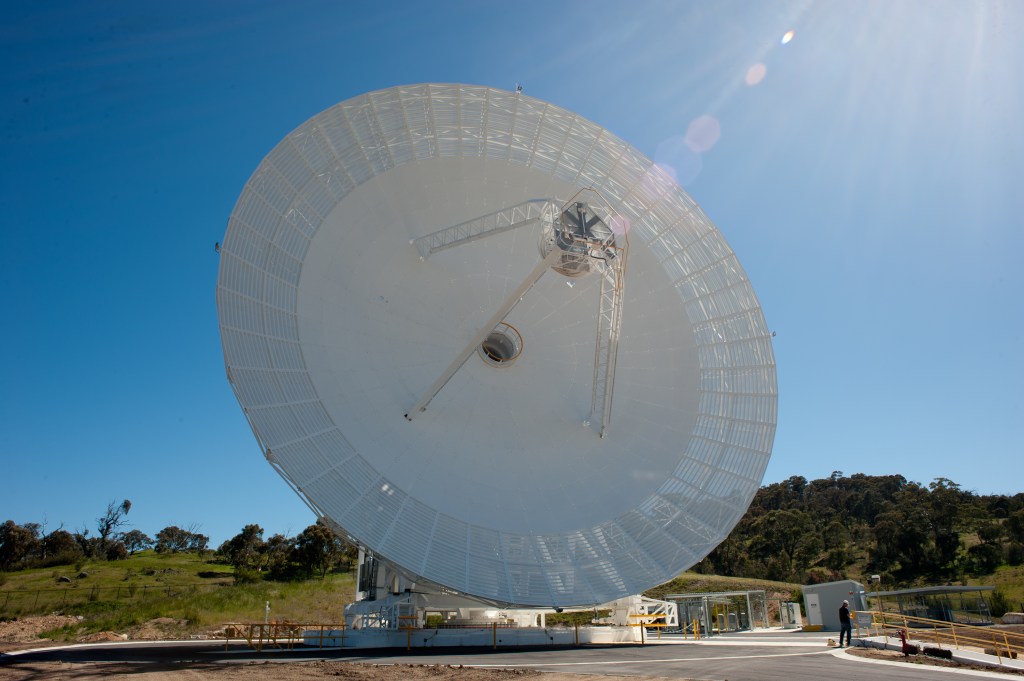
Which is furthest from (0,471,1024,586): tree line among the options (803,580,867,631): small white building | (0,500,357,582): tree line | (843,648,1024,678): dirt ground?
(843,648,1024,678): dirt ground

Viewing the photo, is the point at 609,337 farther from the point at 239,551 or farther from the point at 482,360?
the point at 239,551

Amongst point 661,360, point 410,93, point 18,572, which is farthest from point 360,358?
point 18,572

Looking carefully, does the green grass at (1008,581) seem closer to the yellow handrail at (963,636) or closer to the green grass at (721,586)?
the green grass at (721,586)

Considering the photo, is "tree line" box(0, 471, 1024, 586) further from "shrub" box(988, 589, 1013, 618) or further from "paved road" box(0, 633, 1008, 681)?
"paved road" box(0, 633, 1008, 681)

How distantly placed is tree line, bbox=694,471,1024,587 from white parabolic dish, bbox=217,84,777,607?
157 feet

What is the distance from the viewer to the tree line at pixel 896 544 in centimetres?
6944

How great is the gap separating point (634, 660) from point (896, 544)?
7288 centimetres

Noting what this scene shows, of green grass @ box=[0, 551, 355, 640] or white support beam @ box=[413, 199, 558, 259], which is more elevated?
white support beam @ box=[413, 199, 558, 259]

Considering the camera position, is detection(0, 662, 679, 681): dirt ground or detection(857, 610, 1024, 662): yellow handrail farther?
detection(857, 610, 1024, 662): yellow handrail

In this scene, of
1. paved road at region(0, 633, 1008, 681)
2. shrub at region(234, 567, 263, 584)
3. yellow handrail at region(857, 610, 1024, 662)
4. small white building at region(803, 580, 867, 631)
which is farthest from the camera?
shrub at region(234, 567, 263, 584)

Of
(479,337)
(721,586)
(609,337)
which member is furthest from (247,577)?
(609,337)

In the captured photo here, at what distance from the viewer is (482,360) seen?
23.1m

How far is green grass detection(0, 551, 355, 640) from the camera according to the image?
35.6m

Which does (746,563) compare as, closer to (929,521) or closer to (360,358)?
(929,521)
